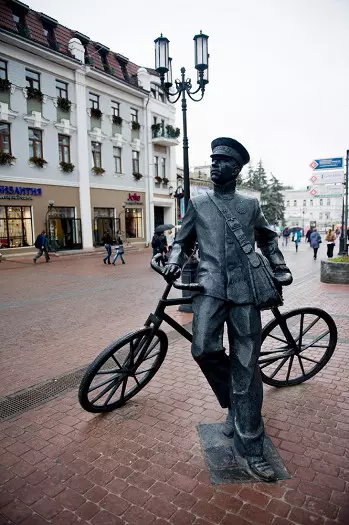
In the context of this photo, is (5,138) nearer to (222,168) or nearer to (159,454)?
Answer: (222,168)

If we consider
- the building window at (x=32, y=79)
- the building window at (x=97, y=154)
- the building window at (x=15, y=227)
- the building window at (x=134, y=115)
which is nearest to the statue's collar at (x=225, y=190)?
the building window at (x=15, y=227)

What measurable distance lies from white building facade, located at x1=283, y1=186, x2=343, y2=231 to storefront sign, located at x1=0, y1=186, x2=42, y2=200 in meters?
67.8

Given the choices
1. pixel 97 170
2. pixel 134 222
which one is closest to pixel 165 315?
pixel 97 170

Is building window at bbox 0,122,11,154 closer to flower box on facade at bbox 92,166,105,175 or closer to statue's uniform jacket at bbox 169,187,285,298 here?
flower box on facade at bbox 92,166,105,175

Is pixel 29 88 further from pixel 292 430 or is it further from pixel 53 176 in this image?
pixel 292 430

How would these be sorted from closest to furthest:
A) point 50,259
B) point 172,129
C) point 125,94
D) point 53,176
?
point 50,259 < point 53,176 < point 125,94 < point 172,129

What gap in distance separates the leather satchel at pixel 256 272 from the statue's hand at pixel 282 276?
21 cm

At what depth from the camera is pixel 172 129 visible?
28.9 meters

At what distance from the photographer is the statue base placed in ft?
7.90

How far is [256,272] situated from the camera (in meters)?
2.49

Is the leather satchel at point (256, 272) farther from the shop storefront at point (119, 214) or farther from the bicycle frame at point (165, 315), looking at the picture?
the shop storefront at point (119, 214)

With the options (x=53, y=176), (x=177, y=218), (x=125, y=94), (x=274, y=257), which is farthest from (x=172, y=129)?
(x=274, y=257)

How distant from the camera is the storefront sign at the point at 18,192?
18656mm

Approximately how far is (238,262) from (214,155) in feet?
2.51
